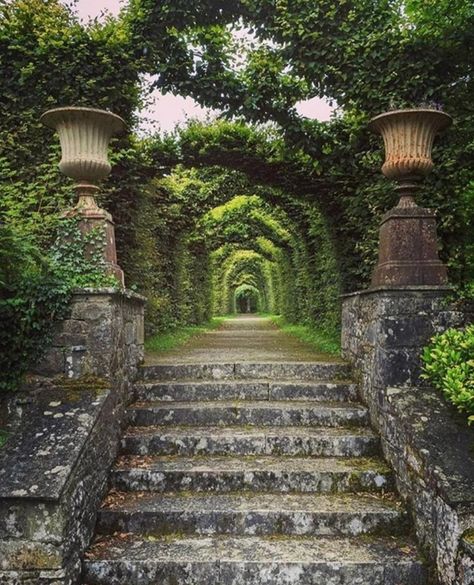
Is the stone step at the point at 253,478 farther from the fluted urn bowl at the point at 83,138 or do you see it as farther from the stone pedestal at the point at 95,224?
the fluted urn bowl at the point at 83,138

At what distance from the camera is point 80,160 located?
424 centimetres

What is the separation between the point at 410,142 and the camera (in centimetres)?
427

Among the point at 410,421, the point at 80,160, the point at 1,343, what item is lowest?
the point at 410,421

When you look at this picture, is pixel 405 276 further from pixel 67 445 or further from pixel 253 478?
pixel 67 445

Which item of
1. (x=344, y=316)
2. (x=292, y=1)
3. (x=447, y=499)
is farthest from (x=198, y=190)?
(x=447, y=499)

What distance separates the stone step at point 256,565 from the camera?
9.40 ft

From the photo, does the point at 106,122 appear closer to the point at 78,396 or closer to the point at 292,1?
the point at 78,396

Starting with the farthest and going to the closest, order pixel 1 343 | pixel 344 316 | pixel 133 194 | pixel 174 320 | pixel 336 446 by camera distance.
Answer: pixel 174 320 < pixel 133 194 < pixel 344 316 < pixel 336 446 < pixel 1 343

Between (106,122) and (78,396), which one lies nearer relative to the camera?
(78,396)

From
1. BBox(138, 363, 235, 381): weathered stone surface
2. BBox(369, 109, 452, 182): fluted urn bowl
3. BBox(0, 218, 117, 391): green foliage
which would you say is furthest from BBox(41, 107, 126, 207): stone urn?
BBox(369, 109, 452, 182): fluted urn bowl

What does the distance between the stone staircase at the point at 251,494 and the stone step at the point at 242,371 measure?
30 centimetres

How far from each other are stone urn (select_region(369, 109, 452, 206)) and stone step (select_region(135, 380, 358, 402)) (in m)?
1.98

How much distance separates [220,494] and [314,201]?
621cm

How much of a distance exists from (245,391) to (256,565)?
203cm
